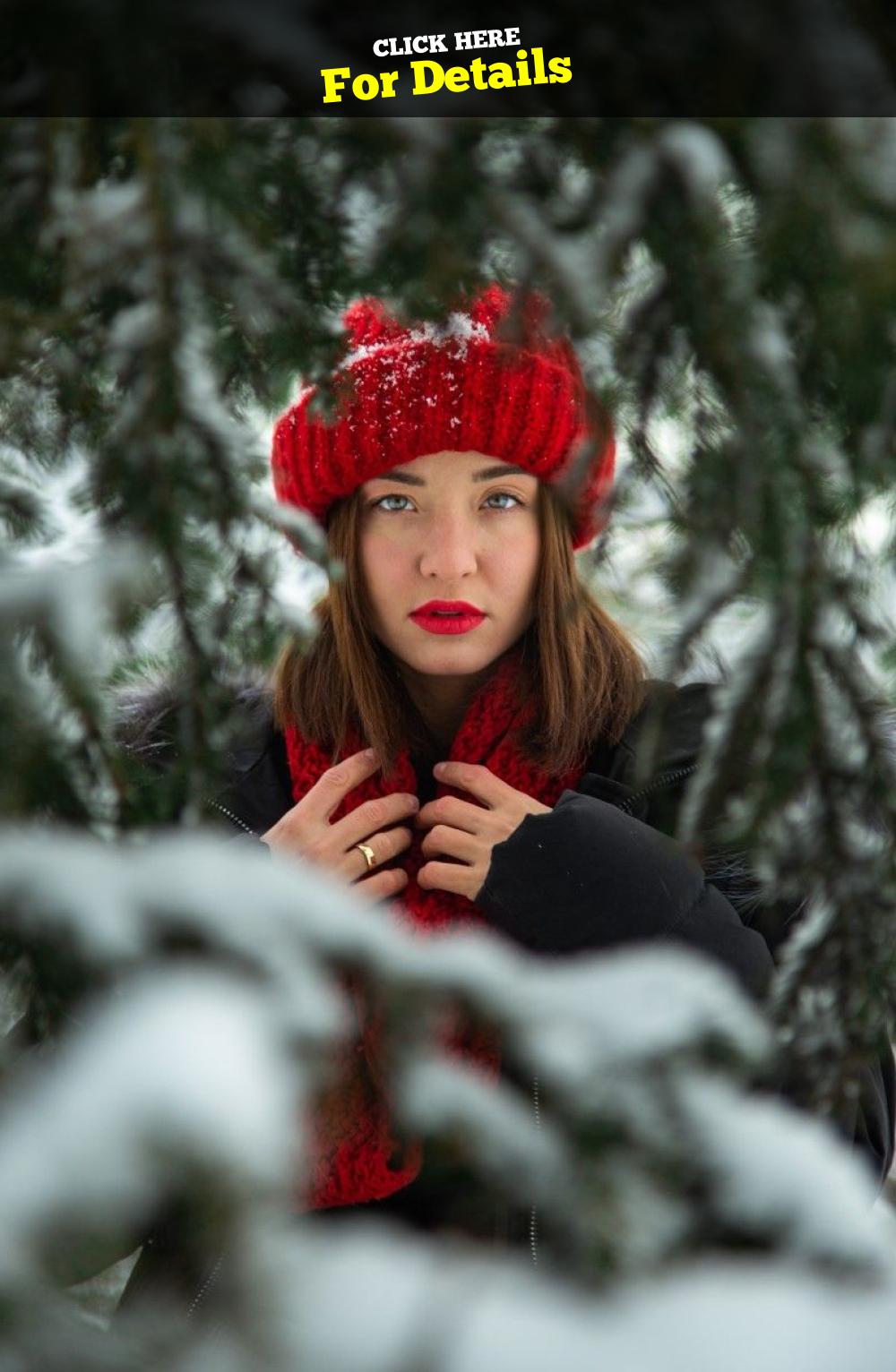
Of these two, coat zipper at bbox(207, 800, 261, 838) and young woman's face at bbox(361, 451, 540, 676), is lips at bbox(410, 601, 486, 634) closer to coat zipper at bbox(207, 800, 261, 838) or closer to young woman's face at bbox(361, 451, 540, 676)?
young woman's face at bbox(361, 451, 540, 676)

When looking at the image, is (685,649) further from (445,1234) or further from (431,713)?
(431,713)

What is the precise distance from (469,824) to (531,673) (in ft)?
0.91

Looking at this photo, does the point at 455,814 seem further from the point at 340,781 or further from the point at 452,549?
the point at 452,549

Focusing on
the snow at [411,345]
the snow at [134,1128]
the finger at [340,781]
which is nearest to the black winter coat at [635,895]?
the finger at [340,781]

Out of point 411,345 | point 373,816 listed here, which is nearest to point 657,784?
point 373,816

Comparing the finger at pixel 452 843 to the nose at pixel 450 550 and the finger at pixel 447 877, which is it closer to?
the finger at pixel 447 877

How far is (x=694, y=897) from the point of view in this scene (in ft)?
4.77

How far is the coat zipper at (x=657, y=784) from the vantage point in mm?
1513

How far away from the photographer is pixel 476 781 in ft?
5.50

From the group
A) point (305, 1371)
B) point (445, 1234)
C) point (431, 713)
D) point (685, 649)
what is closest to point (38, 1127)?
point (305, 1371)

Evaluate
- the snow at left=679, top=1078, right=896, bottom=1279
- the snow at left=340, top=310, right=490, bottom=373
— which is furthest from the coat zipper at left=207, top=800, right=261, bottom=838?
the snow at left=679, top=1078, right=896, bottom=1279

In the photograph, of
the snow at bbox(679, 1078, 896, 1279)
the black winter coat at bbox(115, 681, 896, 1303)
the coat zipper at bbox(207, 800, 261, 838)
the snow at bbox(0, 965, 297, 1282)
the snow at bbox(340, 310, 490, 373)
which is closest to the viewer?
the snow at bbox(0, 965, 297, 1282)

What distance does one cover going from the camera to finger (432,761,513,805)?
1.67 meters

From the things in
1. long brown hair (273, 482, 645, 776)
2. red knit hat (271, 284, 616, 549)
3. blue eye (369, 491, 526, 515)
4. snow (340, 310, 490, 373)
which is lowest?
long brown hair (273, 482, 645, 776)
